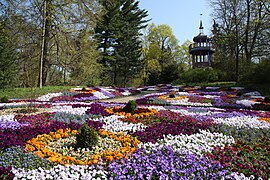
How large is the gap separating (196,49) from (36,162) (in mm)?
31913

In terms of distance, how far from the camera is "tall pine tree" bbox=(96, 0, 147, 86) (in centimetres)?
3444

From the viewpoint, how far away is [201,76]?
2875 centimetres

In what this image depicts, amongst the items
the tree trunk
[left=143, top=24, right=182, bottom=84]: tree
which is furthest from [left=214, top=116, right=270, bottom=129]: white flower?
[left=143, top=24, right=182, bottom=84]: tree

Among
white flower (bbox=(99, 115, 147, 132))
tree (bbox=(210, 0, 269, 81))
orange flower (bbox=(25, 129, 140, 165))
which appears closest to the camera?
orange flower (bbox=(25, 129, 140, 165))

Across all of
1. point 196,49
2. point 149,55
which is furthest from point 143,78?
point 196,49

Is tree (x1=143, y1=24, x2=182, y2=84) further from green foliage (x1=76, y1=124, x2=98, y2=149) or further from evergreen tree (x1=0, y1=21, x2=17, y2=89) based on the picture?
green foliage (x1=76, y1=124, x2=98, y2=149)

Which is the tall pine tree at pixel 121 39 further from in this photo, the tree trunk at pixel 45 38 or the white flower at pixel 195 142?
the white flower at pixel 195 142

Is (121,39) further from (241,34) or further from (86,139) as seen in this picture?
(86,139)

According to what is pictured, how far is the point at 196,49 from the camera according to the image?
33562 mm

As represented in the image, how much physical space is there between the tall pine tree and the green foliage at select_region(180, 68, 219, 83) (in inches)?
388

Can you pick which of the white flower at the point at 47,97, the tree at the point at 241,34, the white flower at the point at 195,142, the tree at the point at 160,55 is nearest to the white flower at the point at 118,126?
the white flower at the point at 195,142

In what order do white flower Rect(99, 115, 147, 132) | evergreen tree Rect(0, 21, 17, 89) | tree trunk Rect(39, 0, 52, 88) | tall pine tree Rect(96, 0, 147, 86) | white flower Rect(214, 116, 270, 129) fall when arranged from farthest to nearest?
tall pine tree Rect(96, 0, 147, 86), tree trunk Rect(39, 0, 52, 88), evergreen tree Rect(0, 21, 17, 89), white flower Rect(214, 116, 270, 129), white flower Rect(99, 115, 147, 132)

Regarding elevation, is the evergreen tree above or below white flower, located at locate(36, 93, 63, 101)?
above

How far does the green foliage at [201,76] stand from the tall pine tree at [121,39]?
9854 mm
